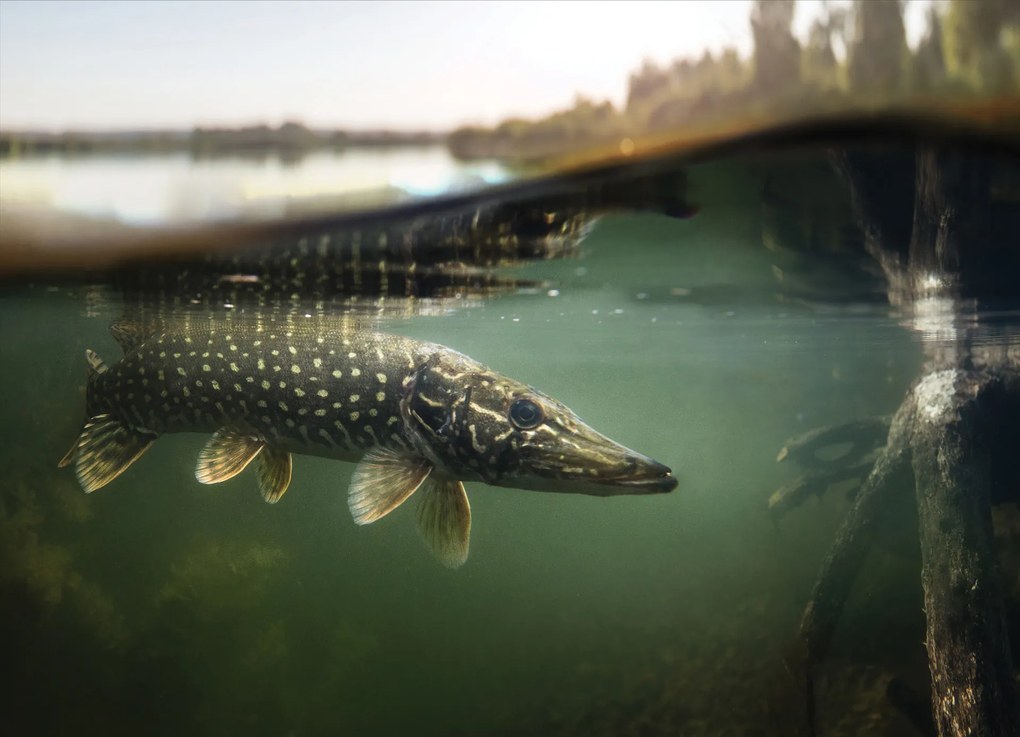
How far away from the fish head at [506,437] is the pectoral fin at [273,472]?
4.74 feet

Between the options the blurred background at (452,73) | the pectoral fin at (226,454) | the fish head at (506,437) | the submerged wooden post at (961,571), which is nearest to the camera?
the blurred background at (452,73)

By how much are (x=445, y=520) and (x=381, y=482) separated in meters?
0.60

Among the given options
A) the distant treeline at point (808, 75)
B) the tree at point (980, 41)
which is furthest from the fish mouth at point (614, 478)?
the tree at point (980, 41)

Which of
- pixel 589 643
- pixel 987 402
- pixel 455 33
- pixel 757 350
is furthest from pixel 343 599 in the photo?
pixel 757 350

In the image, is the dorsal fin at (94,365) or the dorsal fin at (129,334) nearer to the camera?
the dorsal fin at (129,334)

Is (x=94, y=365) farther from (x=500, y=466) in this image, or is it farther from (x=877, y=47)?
(x=877, y=47)

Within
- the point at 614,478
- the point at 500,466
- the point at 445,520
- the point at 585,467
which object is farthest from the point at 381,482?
the point at 614,478

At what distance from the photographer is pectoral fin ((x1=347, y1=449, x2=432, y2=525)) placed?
5082 millimetres

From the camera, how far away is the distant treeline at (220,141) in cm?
305

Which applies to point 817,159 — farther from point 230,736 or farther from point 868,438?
point 230,736

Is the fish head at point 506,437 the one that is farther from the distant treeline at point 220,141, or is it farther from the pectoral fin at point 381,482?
the distant treeline at point 220,141

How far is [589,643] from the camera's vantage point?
12578 mm

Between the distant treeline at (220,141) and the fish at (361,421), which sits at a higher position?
the distant treeline at (220,141)

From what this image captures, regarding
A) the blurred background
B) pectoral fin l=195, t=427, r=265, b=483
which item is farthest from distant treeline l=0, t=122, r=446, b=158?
pectoral fin l=195, t=427, r=265, b=483
